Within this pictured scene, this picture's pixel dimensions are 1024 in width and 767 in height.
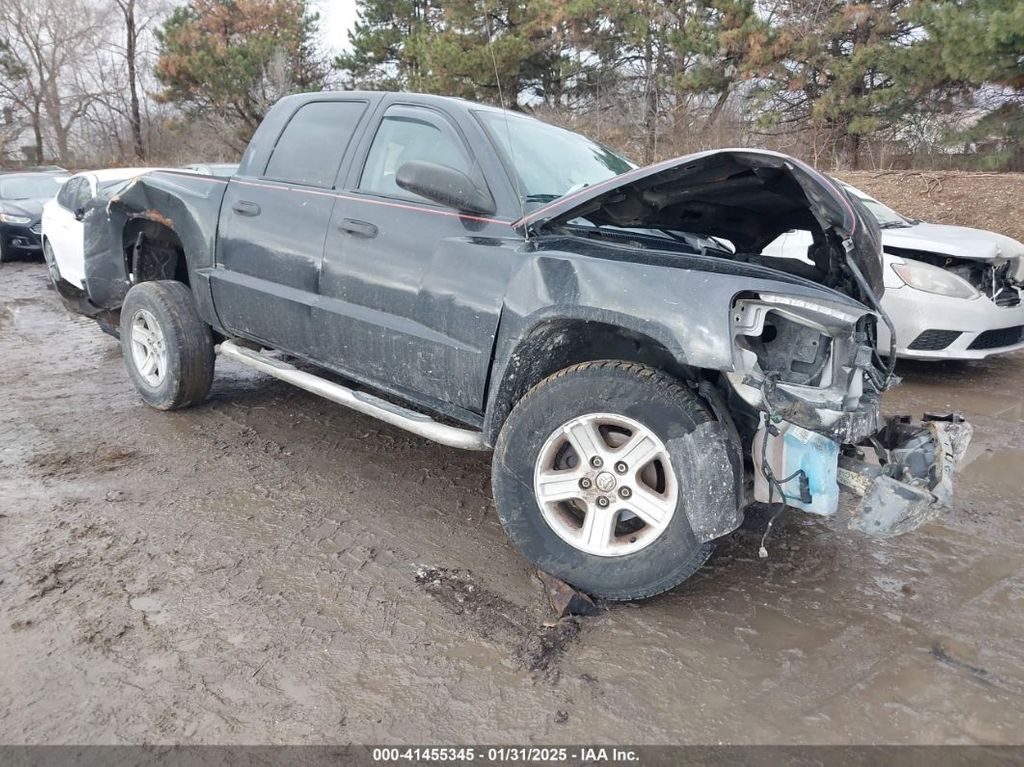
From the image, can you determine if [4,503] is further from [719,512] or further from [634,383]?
[719,512]

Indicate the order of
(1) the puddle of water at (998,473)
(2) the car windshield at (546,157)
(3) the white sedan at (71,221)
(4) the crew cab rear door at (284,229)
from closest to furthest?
(2) the car windshield at (546,157), (4) the crew cab rear door at (284,229), (1) the puddle of water at (998,473), (3) the white sedan at (71,221)

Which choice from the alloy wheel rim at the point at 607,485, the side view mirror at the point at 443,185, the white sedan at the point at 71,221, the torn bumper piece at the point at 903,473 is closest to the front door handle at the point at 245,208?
the side view mirror at the point at 443,185

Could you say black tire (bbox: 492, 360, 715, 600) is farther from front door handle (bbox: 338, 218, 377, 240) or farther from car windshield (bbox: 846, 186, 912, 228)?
car windshield (bbox: 846, 186, 912, 228)

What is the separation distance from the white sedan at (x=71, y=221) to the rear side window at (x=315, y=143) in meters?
3.92

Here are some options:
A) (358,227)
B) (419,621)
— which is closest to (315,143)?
(358,227)

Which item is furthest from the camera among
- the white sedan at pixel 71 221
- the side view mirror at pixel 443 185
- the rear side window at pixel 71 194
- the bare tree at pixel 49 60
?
the bare tree at pixel 49 60

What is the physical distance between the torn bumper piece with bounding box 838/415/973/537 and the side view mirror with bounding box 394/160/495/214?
177 cm

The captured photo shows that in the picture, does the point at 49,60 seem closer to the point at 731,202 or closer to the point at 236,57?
the point at 236,57

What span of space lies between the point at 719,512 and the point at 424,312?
152 centimetres

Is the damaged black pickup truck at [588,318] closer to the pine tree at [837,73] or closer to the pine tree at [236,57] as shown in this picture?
the pine tree at [837,73]

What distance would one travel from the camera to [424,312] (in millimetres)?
3180

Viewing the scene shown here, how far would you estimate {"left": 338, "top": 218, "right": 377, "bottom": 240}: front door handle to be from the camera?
11.2 ft

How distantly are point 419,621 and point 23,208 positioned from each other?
45.0ft

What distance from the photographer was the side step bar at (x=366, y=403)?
3.11m
